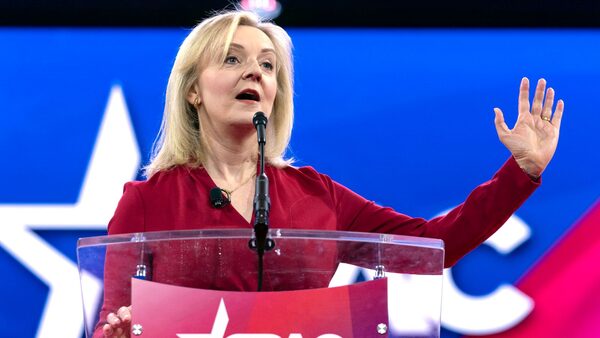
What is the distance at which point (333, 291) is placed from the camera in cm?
146

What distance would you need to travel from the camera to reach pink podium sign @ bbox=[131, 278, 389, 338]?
56.0 inches

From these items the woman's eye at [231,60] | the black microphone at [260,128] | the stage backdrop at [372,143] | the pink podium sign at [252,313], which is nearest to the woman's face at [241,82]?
the woman's eye at [231,60]

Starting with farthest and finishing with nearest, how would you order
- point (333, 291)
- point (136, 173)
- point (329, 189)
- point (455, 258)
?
point (136, 173) → point (329, 189) → point (455, 258) → point (333, 291)

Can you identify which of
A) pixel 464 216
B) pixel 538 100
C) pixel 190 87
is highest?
pixel 190 87

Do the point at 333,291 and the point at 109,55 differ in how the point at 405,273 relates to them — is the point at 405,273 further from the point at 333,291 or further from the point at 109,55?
the point at 109,55

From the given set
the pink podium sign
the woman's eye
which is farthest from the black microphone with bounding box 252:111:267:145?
the woman's eye

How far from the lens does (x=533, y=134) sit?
6.54ft

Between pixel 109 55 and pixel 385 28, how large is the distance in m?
0.96

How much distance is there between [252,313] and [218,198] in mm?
621

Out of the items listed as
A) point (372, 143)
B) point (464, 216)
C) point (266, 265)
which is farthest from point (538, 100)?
point (372, 143)

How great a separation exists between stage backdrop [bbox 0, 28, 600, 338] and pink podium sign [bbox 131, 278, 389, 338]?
1.65 metres

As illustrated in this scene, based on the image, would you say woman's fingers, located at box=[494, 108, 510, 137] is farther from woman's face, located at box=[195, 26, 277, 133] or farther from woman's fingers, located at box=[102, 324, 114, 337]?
woman's fingers, located at box=[102, 324, 114, 337]

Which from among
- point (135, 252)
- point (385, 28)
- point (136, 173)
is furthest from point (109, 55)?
point (135, 252)

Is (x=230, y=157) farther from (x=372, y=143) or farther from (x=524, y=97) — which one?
(x=372, y=143)
